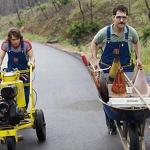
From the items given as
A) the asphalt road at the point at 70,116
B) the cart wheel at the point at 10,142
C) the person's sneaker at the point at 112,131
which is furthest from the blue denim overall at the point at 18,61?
the cart wheel at the point at 10,142

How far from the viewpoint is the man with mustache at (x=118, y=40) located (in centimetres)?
758

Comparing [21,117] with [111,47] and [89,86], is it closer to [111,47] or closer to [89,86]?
[111,47]

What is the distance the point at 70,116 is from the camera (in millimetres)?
Answer: 10375

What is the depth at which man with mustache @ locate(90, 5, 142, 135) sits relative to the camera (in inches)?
298

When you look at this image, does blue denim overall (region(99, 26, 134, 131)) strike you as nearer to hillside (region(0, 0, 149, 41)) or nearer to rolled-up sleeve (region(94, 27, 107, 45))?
rolled-up sleeve (region(94, 27, 107, 45))

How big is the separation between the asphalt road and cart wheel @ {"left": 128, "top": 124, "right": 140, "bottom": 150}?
108 centimetres

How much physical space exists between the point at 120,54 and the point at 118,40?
253 mm

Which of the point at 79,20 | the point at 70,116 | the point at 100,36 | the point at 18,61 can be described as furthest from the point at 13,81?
the point at 79,20

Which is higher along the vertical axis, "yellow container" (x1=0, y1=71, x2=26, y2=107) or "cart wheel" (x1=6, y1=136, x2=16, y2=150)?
"yellow container" (x1=0, y1=71, x2=26, y2=107)

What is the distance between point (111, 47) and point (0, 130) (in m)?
2.17

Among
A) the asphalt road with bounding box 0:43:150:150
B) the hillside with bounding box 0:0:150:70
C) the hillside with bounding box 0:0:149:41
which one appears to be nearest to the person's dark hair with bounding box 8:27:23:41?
the asphalt road with bounding box 0:43:150:150

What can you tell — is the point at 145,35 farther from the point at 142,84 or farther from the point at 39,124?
the point at 142,84

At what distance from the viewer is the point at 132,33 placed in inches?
307

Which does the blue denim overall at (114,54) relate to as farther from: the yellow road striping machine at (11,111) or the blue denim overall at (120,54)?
the yellow road striping machine at (11,111)
